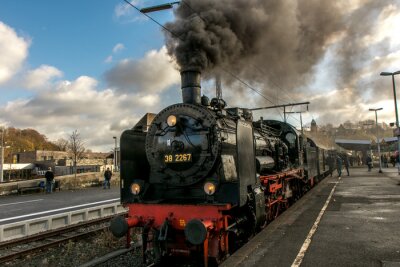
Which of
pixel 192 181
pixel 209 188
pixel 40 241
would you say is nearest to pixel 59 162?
pixel 40 241

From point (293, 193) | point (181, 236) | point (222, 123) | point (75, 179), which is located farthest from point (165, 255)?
point (75, 179)

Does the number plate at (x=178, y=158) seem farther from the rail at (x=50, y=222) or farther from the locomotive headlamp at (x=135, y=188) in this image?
the rail at (x=50, y=222)

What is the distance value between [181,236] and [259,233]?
219 cm

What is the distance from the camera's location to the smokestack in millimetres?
7078

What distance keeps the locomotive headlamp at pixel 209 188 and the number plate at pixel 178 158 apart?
720 mm

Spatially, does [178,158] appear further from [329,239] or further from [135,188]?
[329,239]

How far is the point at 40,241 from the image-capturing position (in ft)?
28.8

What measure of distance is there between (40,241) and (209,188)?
526 cm

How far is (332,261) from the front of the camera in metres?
5.57

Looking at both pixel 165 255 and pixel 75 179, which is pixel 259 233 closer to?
pixel 165 255

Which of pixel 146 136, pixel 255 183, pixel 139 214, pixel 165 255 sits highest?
pixel 146 136

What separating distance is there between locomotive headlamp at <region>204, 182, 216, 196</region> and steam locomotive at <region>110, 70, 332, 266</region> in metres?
0.02

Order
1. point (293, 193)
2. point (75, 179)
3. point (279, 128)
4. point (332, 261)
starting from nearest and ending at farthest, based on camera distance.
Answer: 1. point (332, 261)
2. point (293, 193)
3. point (279, 128)
4. point (75, 179)

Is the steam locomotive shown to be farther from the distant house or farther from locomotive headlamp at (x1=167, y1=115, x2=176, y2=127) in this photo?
the distant house
